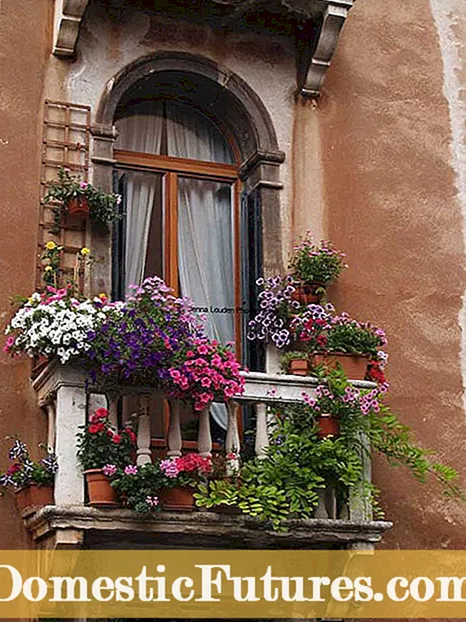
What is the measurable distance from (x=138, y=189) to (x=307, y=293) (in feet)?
4.97

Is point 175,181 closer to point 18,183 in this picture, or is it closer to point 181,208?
point 181,208

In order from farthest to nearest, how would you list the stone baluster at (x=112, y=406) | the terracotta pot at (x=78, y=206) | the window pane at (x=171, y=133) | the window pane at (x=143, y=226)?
the window pane at (x=171, y=133)
the window pane at (x=143, y=226)
the terracotta pot at (x=78, y=206)
the stone baluster at (x=112, y=406)

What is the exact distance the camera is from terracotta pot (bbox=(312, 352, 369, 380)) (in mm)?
8023

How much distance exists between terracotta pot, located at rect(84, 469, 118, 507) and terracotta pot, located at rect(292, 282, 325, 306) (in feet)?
7.26

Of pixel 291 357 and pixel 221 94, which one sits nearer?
pixel 291 357

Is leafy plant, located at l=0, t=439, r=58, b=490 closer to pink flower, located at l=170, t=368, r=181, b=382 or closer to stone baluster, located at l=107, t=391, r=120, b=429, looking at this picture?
stone baluster, located at l=107, t=391, r=120, b=429

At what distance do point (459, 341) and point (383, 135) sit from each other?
1739mm

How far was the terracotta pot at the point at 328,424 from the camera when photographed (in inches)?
300

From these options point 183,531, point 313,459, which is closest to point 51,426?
point 183,531

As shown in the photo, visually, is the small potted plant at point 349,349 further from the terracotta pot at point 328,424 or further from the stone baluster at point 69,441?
the stone baluster at point 69,441

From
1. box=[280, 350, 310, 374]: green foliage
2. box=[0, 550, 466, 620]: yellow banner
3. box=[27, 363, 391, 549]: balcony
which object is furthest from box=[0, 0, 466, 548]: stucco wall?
box=[27, 363, 391, 549]: balcony

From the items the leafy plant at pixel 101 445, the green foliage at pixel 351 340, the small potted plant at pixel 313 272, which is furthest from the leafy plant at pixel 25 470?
the small potted plant at pixel 313 272

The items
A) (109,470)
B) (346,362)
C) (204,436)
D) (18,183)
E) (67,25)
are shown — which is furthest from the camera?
(67,25)

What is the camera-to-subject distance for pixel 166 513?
23.5 feet
